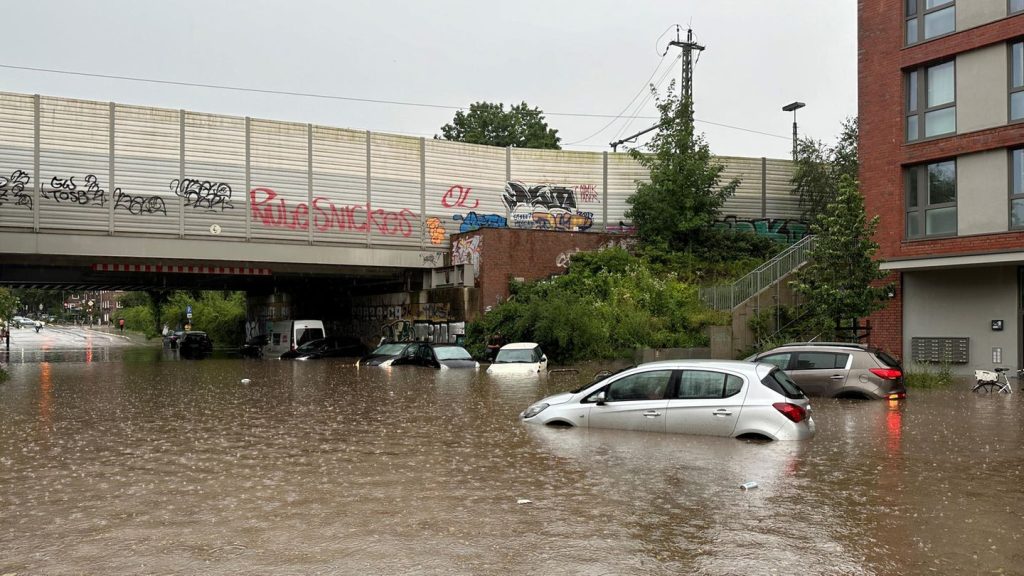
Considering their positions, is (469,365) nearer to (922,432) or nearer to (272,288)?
(922,432)

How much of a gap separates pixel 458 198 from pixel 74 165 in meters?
15.5

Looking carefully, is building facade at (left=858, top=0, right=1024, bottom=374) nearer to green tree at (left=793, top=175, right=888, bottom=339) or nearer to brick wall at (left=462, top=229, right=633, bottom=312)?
green tree at (left=793, top=175, right=888, bottom=339)

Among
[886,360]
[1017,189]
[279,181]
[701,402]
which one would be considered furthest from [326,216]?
[701,402]

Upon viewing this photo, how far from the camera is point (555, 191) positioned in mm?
40969

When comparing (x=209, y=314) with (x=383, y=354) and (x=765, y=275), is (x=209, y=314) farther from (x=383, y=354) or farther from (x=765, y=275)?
(x=765, y=275)

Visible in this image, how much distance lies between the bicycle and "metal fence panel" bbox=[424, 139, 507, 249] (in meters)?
22.2

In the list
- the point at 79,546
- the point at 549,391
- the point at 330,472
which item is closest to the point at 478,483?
the point at 330,472

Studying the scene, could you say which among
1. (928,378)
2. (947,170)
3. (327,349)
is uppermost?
(947,170)

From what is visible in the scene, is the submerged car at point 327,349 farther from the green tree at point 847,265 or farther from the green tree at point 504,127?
the green tree at point 504,127

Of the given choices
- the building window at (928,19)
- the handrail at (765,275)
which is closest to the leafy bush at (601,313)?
the handrail at (765,275)

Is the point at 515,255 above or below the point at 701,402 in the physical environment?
above

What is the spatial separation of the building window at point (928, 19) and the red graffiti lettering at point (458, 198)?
19.4 meters

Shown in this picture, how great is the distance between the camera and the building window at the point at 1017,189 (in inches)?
927

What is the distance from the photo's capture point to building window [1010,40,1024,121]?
77.9 feet
